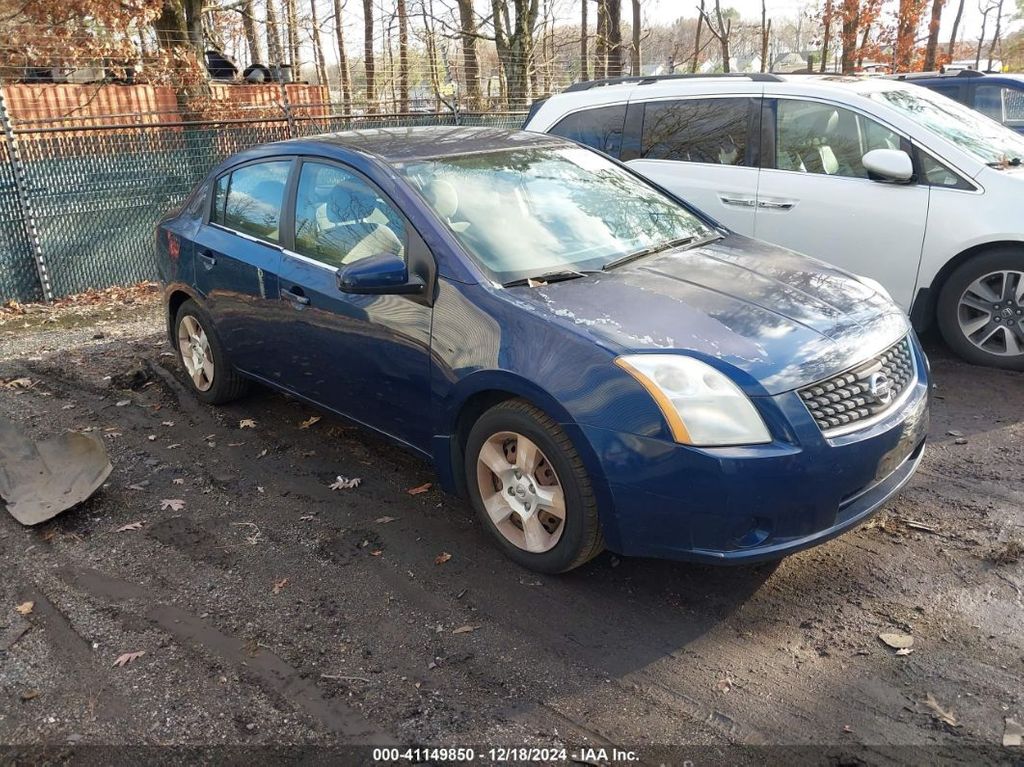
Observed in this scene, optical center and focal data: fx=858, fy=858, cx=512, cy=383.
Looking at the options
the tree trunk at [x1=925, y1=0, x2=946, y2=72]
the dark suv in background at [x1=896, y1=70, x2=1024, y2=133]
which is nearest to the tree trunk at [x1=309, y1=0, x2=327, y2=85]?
the dark suv in background at [x1=896, y1=70, x2=1024, y2=133]

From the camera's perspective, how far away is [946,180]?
18.1 feet

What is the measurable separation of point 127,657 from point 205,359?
273cm

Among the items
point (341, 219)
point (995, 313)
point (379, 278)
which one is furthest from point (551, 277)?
point (995, 313)

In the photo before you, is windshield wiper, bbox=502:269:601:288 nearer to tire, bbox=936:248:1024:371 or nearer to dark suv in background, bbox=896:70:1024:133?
tire, bbox=936:248:1024:371

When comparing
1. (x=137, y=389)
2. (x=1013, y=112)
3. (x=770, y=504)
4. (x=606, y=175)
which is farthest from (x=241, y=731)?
(x=1013, y=112)

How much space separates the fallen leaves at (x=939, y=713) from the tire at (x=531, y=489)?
119 cm

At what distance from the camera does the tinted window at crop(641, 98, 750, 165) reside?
21.2 feet

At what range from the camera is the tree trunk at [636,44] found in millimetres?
26406

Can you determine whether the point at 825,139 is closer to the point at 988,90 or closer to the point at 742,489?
the point at 742,489

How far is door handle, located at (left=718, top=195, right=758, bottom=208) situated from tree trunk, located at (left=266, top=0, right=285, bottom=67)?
16409 mm

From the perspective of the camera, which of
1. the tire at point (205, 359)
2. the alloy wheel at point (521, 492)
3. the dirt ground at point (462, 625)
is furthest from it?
the tire at point (205, 359)

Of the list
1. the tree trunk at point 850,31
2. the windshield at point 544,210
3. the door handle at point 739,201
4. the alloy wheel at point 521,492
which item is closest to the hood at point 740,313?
the windshield at point 544,210

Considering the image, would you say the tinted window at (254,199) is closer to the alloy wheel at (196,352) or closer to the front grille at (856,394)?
the alloy wheel at (196,352)

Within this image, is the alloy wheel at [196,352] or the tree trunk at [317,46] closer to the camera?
the alloy wheel at [196,352]
